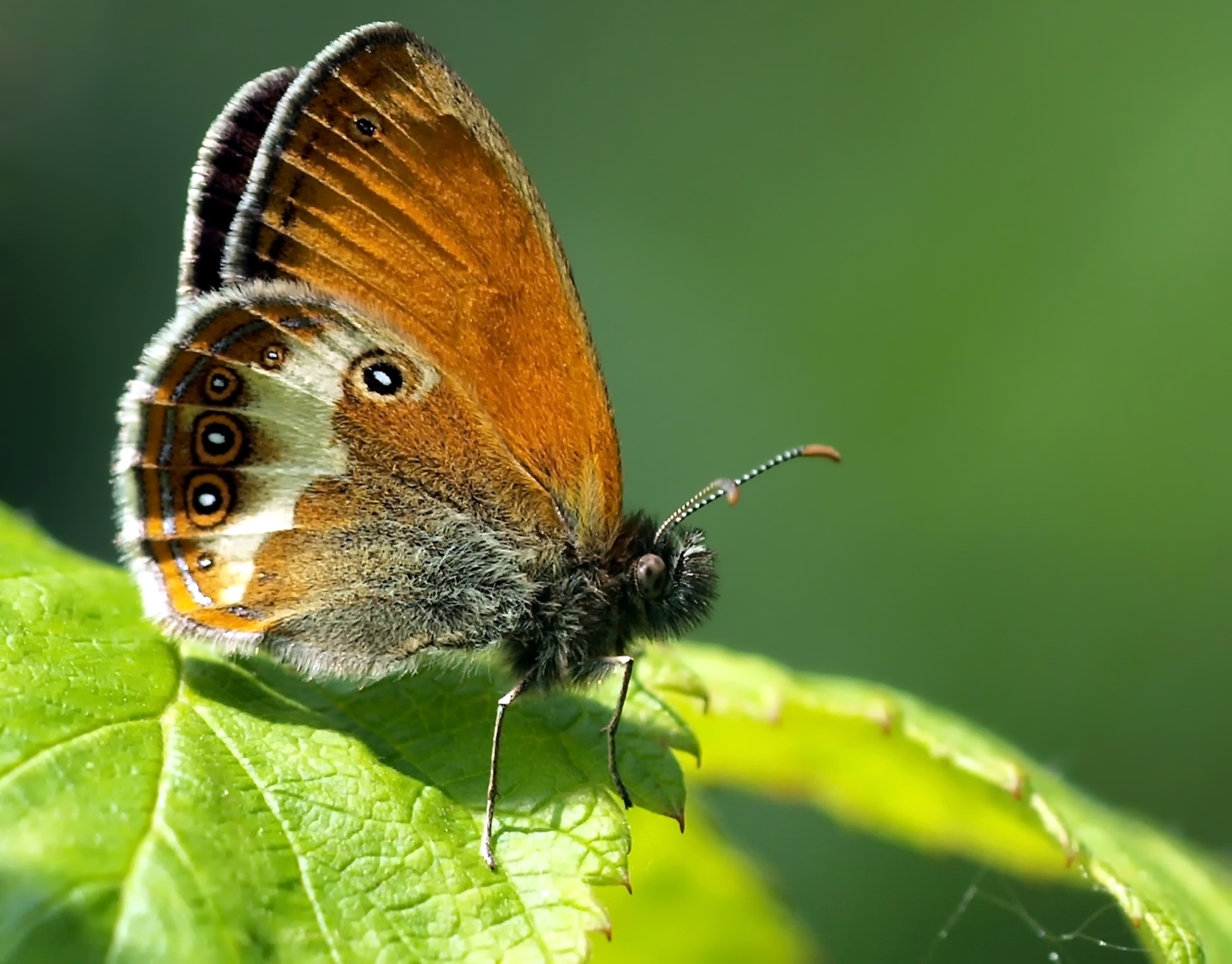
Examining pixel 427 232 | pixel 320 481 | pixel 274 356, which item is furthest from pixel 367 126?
pixel 320 481

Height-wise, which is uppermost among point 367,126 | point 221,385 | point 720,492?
point 367,126

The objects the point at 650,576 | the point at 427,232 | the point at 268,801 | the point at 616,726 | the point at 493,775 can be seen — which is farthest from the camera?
the point at 650,576

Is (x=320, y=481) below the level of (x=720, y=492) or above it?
below

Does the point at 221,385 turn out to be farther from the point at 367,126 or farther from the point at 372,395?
the point at 367,126

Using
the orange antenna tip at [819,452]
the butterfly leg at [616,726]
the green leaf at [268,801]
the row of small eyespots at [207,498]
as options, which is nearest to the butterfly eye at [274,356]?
the row of small eyespots at [207,498]

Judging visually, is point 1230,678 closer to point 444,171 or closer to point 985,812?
point 985,812

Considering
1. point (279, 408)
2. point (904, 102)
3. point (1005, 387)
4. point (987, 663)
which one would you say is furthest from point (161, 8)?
point (279, 408)
